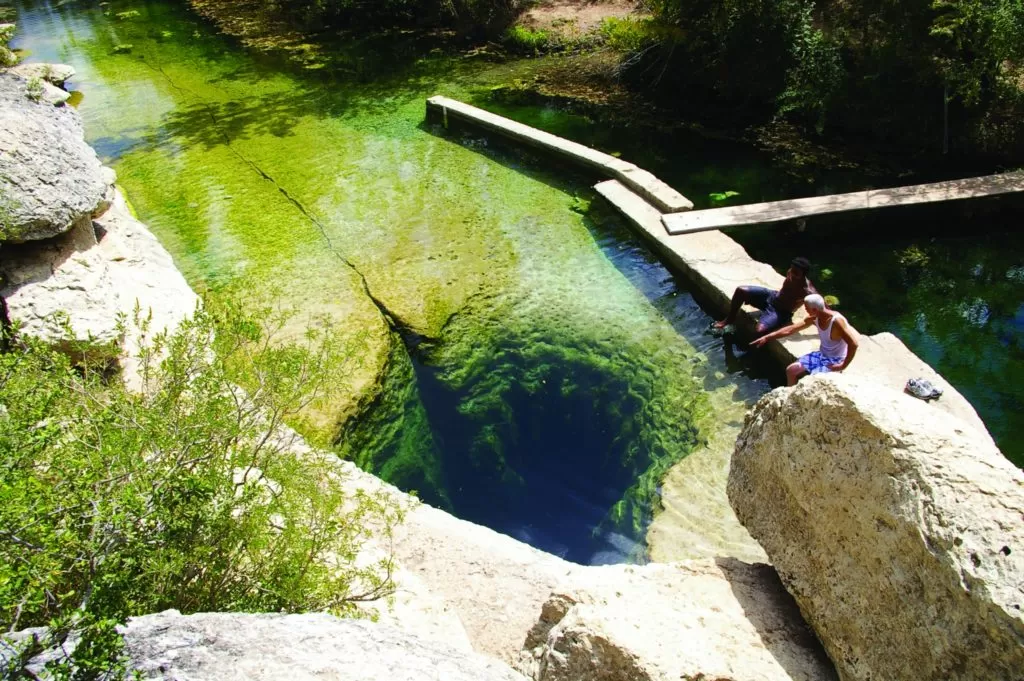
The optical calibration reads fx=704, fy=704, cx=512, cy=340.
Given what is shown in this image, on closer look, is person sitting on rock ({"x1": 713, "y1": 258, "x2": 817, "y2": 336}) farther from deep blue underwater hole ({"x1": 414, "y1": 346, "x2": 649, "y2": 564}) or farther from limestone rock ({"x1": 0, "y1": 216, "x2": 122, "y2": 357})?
limestone rock ({"x1": 0, "y1": 216, "x2": 122, "y2": 357})

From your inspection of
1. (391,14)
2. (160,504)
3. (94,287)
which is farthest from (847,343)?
(391,14)

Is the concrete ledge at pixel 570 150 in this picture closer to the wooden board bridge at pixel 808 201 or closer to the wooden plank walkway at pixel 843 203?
the wooden board bridge at pixel 808 201

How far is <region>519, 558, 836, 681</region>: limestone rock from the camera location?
10.7ft

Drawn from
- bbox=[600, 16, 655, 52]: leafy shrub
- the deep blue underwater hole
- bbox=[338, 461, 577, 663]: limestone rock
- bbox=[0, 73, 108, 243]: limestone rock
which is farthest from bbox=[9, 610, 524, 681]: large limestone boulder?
Answer: bbox=[600, 16, 655, 52]: leafy shrub

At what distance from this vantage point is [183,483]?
311 cm

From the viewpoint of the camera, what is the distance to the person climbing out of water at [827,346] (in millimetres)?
5922

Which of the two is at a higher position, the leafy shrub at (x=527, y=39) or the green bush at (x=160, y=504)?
the green bush at (x=160, y=504)

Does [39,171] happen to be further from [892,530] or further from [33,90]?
[892,530]

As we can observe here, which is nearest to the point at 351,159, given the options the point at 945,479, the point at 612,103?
the point at 612,103

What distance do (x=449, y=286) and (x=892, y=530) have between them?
582cm

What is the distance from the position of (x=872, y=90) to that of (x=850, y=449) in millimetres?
9338

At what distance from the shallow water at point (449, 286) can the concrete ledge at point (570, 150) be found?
1.34 feet

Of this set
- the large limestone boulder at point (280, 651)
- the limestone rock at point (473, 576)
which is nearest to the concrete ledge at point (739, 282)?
the limestone rock at point (473, 576)

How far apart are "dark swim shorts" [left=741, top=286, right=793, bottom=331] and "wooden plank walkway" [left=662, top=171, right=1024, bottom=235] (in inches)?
72.6
